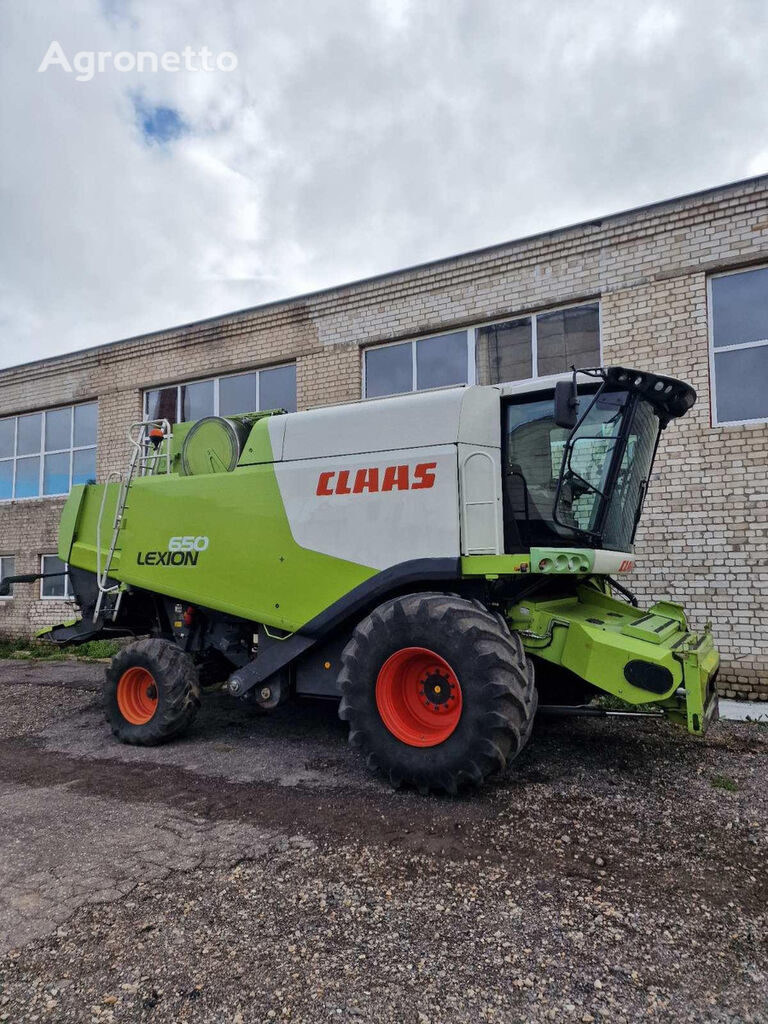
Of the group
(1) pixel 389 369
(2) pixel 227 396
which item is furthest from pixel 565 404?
(2) pixel 227 396

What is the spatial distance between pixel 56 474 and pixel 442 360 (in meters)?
8.51

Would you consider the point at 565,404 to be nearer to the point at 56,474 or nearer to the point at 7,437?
the point at 56,474

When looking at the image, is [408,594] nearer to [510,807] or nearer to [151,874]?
[510,807]

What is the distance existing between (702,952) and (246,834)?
243 centimetres

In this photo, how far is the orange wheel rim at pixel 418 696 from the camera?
4.54m

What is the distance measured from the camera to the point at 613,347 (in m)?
8.46

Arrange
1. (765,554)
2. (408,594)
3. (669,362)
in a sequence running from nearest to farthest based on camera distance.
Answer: (408,594), (765,554), (669,362)

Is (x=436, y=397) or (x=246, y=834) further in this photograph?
(x=436, y=397)

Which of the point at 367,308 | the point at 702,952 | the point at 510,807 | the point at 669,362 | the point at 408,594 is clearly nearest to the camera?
the point at 702,952

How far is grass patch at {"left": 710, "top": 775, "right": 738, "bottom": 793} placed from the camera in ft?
15.2

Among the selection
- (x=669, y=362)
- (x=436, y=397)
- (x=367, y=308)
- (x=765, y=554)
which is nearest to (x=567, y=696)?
(x=436, y=397)

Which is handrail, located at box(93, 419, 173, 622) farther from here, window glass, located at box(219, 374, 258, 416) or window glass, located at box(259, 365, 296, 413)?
window glass, located at box(219, 374, 258, 416)

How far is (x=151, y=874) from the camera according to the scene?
347 cm

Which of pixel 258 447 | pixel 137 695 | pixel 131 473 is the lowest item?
pixel 137 695
